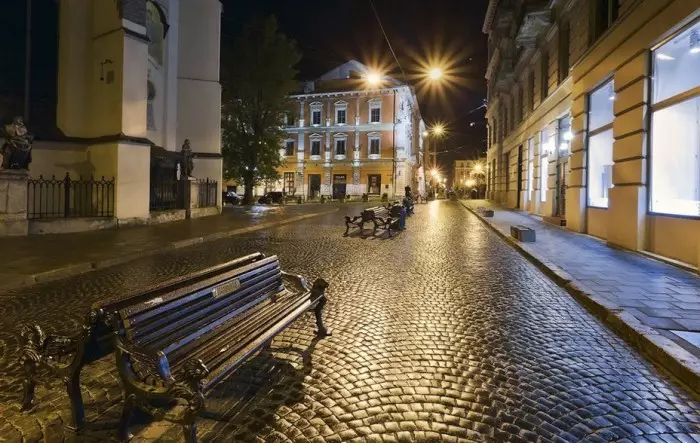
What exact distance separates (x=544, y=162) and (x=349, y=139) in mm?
39050

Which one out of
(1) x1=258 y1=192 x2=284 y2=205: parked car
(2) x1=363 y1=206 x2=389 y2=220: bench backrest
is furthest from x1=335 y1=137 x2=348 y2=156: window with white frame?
(2) x1=363 y1=206 x2=389 y2=220: bench backrest

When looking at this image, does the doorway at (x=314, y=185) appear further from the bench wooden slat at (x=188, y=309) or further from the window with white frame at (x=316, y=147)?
the bench wooden slat at (x=188, y=309)

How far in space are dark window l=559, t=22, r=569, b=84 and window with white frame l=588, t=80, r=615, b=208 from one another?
439cm

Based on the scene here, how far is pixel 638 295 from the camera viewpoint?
6.21 metres

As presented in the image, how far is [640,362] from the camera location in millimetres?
4172

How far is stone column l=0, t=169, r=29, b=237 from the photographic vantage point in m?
11.8

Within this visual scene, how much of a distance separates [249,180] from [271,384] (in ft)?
105

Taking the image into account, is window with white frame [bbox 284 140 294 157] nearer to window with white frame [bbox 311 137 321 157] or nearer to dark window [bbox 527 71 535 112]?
window with white frame [bbox 311 137 321 157]

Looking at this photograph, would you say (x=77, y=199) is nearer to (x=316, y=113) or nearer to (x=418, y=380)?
(x=418, y=380)

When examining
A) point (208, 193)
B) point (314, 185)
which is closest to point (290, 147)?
point (314, 185)

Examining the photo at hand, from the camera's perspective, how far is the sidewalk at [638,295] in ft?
13.8

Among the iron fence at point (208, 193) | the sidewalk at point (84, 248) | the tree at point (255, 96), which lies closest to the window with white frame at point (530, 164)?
the sidewalk at point (84, 248)

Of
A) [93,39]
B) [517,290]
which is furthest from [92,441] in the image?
[93,39]

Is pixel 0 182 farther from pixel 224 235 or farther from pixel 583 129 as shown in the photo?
pixel 583 129
